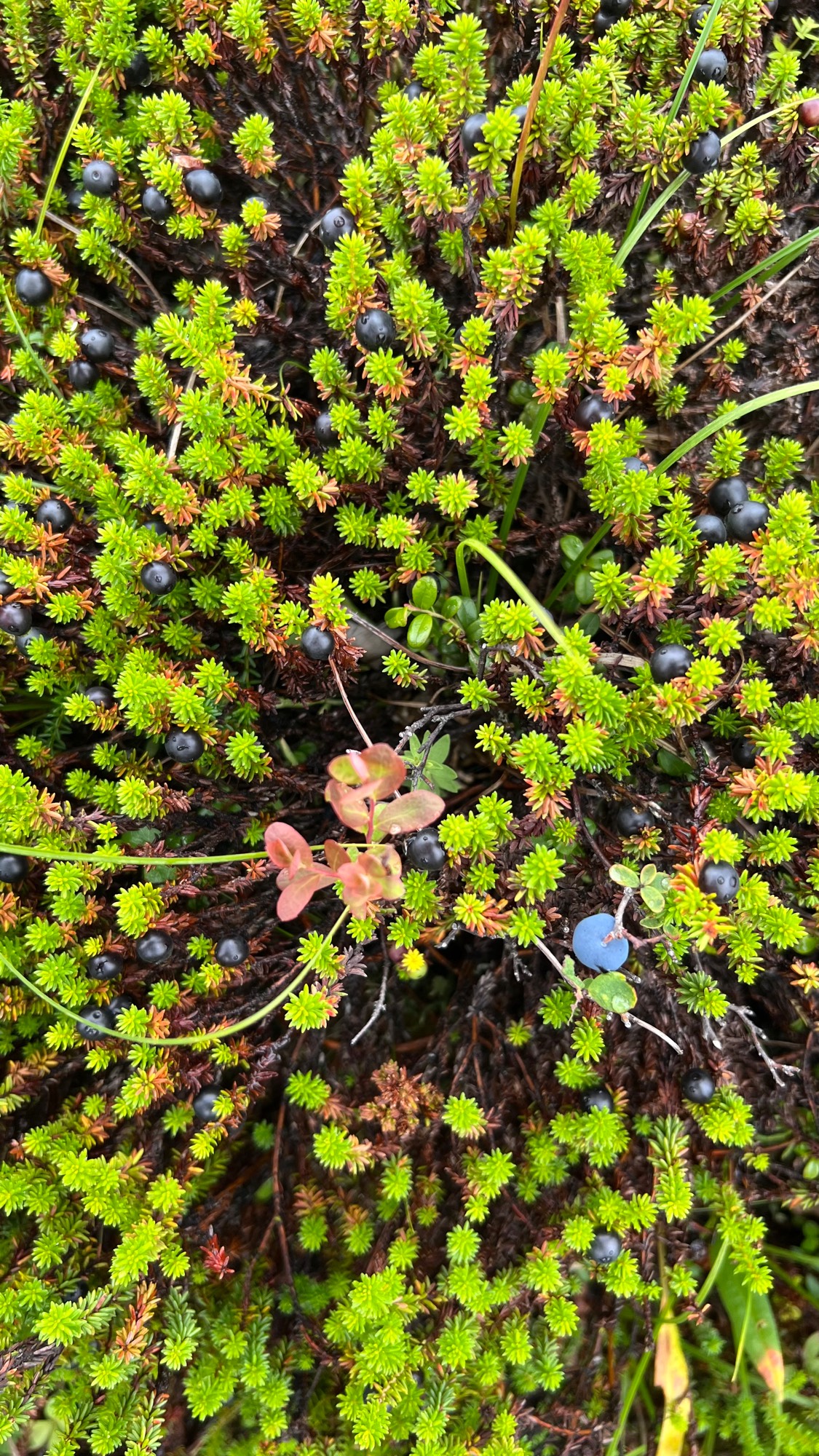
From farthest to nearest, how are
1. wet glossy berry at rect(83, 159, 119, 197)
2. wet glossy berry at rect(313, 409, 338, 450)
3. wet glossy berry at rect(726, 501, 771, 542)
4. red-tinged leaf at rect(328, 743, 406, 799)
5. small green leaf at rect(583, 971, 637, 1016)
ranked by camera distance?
1. wet glossy berry at rect(83, 159, 119, 197)
2. wet glossy berry at rect(313, 409, 338, 450)
3. wet glossy berry at rect(726, 501, 771, 542)
4. small green leaf at rect(583, 971, 637, 1016)
5. red-tinged leaf at rect(328, 743, 406, 799)

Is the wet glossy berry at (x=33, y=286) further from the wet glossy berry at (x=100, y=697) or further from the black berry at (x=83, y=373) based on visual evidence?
the wet glossy berry at (x=100, y=697)

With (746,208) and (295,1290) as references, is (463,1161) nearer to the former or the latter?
(295,1290)

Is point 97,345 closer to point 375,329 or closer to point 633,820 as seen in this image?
point 375,329

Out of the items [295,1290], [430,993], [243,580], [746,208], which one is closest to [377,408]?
[243,580]

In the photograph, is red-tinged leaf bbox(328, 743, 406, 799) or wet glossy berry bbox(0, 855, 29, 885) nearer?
red-tinged leaf bbox(328, 743, 406, 799)

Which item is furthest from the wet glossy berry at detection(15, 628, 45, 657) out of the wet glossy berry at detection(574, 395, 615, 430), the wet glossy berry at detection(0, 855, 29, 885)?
the wet glossy berry at detection(574, 395, 615, 430)

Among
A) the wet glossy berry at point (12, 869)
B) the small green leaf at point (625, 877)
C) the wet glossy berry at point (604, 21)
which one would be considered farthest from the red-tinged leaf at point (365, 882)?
the wet glossy berry at point (604, 21)

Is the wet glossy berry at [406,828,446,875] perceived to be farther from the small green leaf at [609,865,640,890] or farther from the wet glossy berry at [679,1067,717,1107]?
the wet glossy berry at [679,1067,717,1107]
